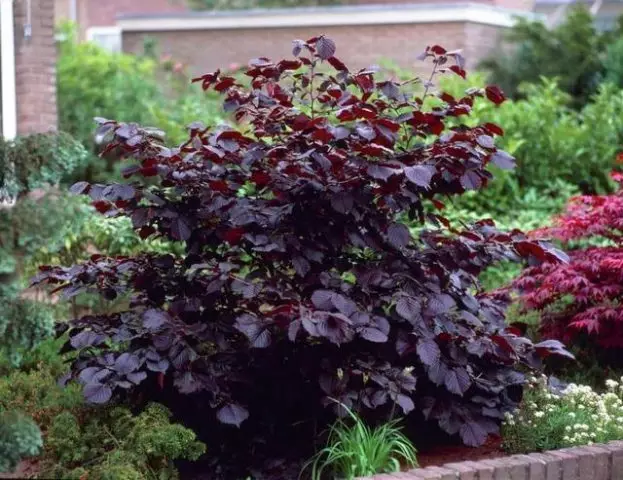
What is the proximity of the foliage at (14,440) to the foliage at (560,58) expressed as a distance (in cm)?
1020

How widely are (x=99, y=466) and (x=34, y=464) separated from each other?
14.0 inches

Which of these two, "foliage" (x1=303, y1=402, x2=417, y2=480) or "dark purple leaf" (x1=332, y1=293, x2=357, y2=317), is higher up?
"dark purple leaf" (x1=332, y1=293, x2=357, y2=317)

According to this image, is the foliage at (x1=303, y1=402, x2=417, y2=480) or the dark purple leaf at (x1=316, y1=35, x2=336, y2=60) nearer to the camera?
the foliage at (x1=303, y1=402, x2=417, y2=480)

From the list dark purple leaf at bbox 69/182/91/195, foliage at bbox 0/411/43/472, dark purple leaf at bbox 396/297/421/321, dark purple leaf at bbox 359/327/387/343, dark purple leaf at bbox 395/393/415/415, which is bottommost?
dark purple leaf at bbox 395/393/415/415

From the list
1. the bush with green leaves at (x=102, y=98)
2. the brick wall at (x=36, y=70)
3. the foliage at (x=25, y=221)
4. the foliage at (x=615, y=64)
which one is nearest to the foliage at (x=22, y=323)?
the foliage at (x=25, y=221)

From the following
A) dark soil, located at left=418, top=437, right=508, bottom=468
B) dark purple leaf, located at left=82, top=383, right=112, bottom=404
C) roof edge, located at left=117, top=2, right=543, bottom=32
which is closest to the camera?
dark purple leaf, located at left=82, top=383, right=112, bottom=404

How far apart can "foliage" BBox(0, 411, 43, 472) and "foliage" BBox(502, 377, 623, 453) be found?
2.45 m

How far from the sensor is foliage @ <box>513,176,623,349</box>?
19.7 ft

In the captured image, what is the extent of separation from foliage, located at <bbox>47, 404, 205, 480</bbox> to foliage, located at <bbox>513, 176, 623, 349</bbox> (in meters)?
2.58

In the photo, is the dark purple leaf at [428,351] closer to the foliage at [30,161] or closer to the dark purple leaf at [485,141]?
the dark purple leaf at [485,141]

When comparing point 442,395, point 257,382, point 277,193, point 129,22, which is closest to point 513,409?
point 442,395

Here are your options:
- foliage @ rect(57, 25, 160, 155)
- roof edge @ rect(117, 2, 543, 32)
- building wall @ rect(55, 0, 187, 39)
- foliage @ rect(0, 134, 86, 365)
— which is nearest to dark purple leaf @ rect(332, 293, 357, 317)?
foliage @ rect(0, 134, 86, 365)

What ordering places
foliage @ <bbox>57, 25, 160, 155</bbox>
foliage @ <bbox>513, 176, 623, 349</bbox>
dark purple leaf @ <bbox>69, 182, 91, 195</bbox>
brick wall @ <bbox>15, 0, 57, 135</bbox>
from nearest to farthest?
1. dark purple leaf @ <bbox>69, 182, 91, 195</bbox>
2. foliage @ <bbox>513, 176, 623, 349</bbox>
3. brick wall @ <bbox>15, 0, 57, 135</bbox>
4. foliage @ <bbox>57, 25, 160, 155</bbox>

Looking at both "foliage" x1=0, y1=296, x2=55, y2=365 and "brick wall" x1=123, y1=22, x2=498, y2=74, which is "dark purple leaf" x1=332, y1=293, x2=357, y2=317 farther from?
"brick wall" x1=123, y1=22, x2=498, y2=74
